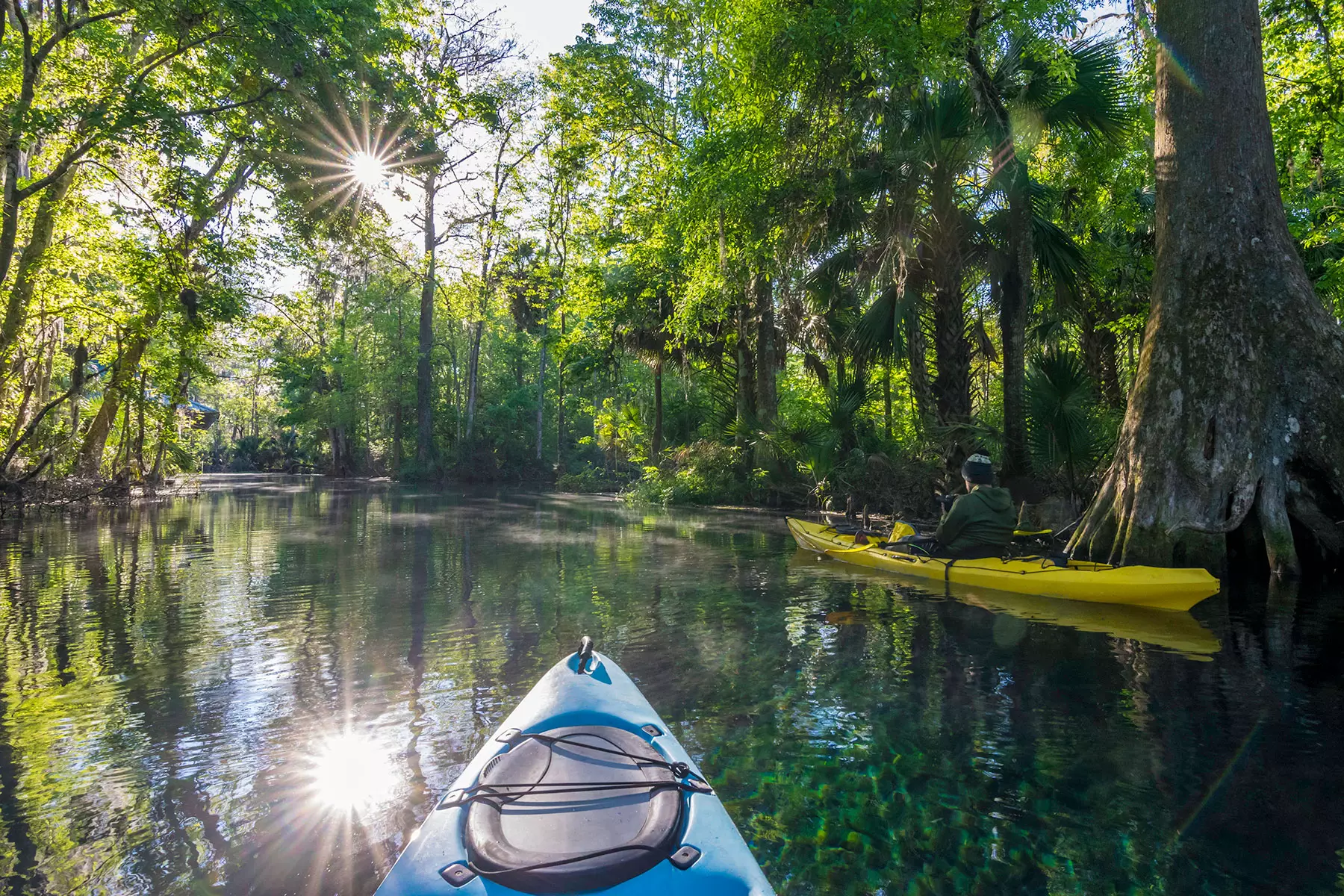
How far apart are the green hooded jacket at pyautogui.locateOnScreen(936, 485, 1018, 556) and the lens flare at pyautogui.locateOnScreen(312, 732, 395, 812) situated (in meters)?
6.90

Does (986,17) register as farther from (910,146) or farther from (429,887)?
(429,887)

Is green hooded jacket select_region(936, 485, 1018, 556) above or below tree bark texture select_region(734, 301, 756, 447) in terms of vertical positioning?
below

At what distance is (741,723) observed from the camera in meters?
4.73

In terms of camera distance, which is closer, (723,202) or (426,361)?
(723,202)

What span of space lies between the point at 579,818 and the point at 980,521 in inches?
291

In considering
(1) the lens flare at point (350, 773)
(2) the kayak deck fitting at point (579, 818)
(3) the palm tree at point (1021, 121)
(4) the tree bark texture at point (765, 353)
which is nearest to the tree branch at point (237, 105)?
(4) the tree bark texture at point (765, 353)

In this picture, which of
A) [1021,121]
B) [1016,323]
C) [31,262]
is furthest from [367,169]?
[1016,323]

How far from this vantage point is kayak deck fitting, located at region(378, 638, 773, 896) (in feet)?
7.09

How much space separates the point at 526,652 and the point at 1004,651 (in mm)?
4069

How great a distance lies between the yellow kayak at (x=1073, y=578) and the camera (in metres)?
7.11

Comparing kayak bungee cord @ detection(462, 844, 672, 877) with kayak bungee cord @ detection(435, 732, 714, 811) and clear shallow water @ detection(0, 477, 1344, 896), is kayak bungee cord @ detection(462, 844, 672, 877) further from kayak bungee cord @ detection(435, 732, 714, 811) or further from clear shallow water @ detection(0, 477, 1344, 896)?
clear shallow water @ detection(0, 477, 1344, 896)

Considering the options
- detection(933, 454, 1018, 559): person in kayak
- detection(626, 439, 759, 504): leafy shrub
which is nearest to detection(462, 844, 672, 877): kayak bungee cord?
detection(933, 454, 1018, 559): person in kayak

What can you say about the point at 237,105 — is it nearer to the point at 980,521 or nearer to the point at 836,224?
the point at 836,224

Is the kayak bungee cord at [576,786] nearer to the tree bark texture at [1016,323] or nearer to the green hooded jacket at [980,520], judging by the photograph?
the green hooded jacket at [980,520]
